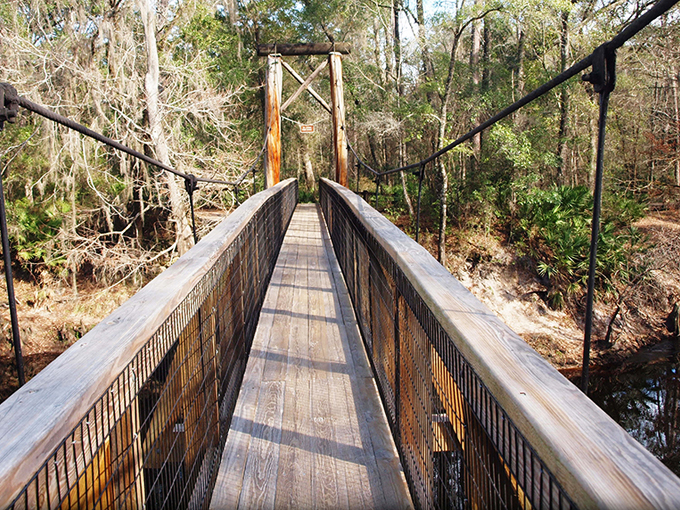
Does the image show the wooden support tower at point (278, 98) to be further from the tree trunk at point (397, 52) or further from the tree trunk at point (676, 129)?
the tree trunk at point (676, 129)

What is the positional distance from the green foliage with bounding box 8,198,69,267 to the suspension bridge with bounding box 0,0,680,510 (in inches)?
399

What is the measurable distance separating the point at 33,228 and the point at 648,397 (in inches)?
514

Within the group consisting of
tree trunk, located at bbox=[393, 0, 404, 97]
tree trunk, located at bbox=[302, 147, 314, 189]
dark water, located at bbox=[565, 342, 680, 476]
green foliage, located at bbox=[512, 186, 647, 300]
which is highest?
tree trunk, located at bbox=[393, 0, 404, 97]

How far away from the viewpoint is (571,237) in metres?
12.5

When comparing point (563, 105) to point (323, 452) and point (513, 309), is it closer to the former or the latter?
point (513, 309)

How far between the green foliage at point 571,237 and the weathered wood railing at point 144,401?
1099 centimetres

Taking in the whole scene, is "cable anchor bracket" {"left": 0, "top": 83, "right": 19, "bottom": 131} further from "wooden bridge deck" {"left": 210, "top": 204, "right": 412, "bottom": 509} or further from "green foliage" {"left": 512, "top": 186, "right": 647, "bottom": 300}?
"green foliage" {"left": 512, "top": 186, "right": 647, "bottom": 300}

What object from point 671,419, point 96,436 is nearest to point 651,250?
point 671,419

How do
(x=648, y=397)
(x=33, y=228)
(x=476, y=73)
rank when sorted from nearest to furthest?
(x=648, y=397), (x=33, y=228), (x=476, y=73)

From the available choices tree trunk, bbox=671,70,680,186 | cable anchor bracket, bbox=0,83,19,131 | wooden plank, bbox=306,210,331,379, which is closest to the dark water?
tree trunk, bbox=671,70,680,186

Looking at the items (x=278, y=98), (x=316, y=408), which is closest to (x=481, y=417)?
(x=316, y=408)

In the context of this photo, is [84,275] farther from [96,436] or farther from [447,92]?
[96,436]

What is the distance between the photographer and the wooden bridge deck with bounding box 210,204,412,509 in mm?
1736

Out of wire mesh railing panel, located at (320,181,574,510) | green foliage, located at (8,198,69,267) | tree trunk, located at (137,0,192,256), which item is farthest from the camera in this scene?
green foliage, located at (8,198,69,267)
